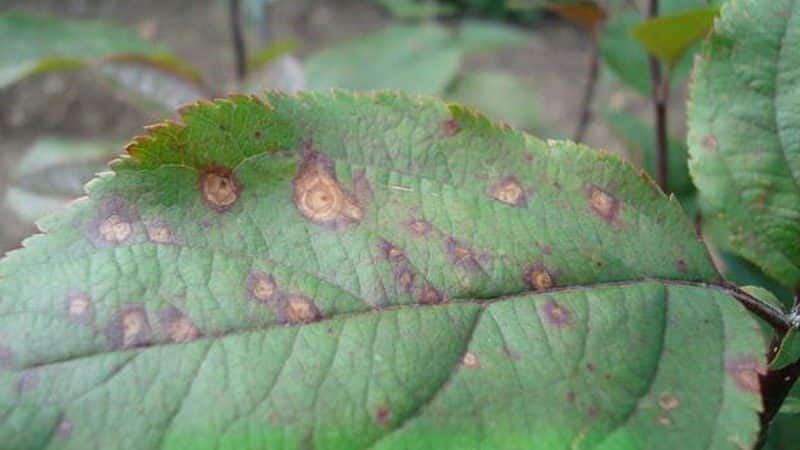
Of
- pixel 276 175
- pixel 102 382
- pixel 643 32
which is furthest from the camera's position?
pixel 643 32

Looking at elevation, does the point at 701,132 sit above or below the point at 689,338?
above

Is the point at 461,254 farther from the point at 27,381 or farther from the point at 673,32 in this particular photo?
the point at 673,32

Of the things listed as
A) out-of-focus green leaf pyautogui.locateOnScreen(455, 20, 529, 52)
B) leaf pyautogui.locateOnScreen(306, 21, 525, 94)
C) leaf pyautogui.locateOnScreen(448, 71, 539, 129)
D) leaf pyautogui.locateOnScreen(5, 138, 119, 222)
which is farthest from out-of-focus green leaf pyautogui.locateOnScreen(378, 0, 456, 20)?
leaf pyautogui.locateOnScreen(5, 138, 119, 222)

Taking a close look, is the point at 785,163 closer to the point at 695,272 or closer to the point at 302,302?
the point at 695,272

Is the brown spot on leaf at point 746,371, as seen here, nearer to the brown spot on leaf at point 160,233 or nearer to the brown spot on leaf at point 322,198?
the brown spot on leaf at point 322,198

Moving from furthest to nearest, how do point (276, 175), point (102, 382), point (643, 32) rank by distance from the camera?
1. point (643, 32)
2. point (276, 175)
3. point (102, 382)

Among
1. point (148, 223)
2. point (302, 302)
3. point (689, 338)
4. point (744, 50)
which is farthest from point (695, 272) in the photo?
point (148, 223)

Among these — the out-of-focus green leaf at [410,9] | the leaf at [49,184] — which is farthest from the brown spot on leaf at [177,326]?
the out-of-focus green leaf at [410,9]

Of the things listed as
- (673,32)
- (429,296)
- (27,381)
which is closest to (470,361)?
(429,296)
